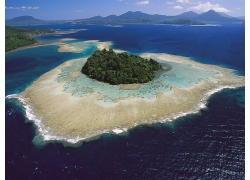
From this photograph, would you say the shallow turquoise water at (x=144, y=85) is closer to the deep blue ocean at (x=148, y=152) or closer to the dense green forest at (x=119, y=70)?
the dense green forest at (x=119, y=70)

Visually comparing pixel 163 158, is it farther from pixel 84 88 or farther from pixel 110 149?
pixel 84 88

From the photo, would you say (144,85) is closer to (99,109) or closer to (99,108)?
(99,108)

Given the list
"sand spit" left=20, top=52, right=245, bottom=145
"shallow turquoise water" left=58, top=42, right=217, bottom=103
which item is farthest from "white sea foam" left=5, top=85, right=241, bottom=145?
"shallow turquoise water" left=58, top=42, right=217, bottom=103

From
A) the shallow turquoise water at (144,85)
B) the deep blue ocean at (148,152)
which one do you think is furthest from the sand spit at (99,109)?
the deep blue ocean at (148,152)

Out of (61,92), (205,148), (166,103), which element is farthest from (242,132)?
(61,92)

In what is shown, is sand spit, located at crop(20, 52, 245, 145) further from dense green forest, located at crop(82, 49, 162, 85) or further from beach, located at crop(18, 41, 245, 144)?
dense green forest, located at crop(82, 49, 162, 85)

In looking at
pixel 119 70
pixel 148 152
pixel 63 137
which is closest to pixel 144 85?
pixel 119 70
